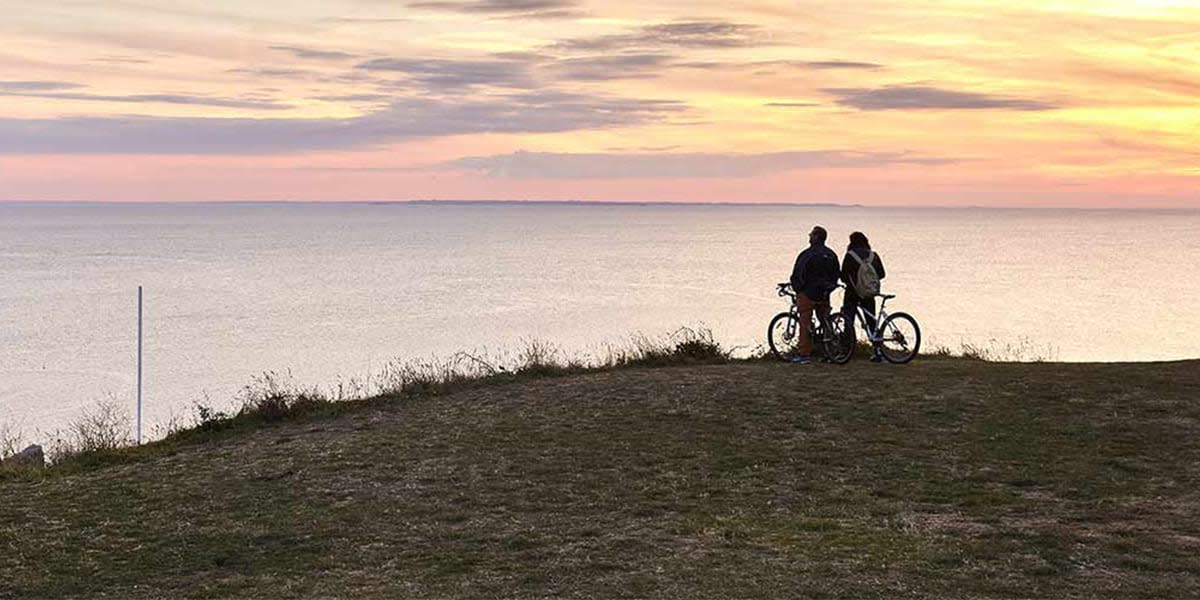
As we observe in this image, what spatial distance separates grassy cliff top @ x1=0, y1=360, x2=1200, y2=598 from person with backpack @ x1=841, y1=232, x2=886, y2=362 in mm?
2007

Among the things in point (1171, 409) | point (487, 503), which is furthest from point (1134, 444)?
point (487, 503)

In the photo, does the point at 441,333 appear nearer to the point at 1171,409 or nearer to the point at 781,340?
the point at 781,340

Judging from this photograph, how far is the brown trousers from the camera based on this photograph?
1725 cm

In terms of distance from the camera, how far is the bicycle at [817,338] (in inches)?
671

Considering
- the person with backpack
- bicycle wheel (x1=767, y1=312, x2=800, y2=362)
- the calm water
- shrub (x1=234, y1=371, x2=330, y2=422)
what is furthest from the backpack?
the calm water

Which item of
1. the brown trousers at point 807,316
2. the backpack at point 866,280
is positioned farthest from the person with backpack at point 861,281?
the brown trousers at point 807,316

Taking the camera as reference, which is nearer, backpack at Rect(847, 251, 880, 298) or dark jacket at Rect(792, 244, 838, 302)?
backpack at Rect(847, 251, 880, 298)

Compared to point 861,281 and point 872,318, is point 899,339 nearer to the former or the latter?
point 872,318

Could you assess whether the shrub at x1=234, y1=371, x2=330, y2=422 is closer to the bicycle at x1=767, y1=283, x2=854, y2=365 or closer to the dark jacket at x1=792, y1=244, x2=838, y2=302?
the bicycle at x1=767, y1=283, x2=854, y2=365

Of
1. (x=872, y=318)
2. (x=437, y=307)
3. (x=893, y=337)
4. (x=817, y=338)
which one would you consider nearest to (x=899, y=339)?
(x=893, y=337)

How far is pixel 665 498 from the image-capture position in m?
10.0

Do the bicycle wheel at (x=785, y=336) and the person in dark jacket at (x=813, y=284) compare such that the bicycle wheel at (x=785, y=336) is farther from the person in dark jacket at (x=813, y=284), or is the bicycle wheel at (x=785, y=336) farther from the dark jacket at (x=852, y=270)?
the dark jacket at (x=852, y=270)

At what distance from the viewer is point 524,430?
504 inches

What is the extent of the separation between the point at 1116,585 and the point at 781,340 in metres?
11.0
